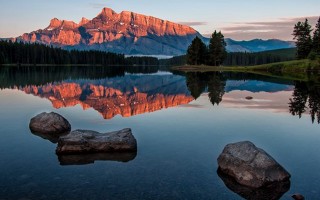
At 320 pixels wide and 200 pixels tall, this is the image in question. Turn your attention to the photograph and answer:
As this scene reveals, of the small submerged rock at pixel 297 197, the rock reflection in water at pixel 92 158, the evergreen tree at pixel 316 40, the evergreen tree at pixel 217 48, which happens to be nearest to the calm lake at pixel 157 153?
the rock reflection in water at pixel 92 158

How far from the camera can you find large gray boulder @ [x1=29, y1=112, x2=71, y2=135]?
74.2 ft

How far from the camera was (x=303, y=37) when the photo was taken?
132375 mm

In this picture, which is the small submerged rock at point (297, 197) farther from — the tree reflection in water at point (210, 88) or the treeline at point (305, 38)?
the treeline at point (305, 38)

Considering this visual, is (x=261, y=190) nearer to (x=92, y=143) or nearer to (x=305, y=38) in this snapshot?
(x=92, y=143)

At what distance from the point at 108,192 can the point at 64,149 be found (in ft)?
20.2

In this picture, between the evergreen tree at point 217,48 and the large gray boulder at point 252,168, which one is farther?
the evergreen tree at point 217,48

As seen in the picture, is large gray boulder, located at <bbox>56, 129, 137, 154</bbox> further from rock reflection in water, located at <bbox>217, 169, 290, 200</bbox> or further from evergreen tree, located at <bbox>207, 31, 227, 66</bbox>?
evergreen tree, located at <bbox>207, 31, 227, 66</bbox>

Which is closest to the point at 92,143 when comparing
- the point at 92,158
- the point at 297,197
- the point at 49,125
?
the point at 92,158

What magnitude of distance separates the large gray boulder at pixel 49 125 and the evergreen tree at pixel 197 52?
131376 mm

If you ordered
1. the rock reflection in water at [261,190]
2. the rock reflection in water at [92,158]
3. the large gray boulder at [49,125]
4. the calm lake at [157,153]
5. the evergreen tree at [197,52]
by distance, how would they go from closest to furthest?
the rock reflection in water at [261,190] < the calm lake at [157,153] < the rock reflection in water at [92,158] < the large gray boulder at [49,125] < the evergreen tree at [197,52]

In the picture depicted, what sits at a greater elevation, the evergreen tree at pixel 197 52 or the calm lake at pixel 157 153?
the evergreen tree at pixel 197 52

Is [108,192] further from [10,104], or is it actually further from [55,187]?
[10,104]

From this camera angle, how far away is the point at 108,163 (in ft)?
54.1

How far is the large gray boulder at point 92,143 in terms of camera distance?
18.0 metres
